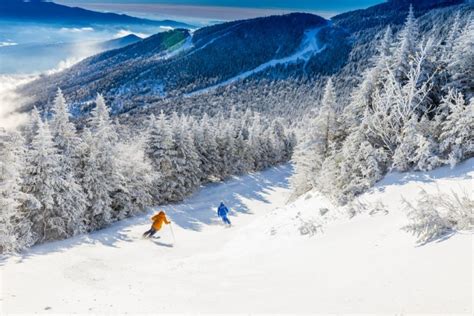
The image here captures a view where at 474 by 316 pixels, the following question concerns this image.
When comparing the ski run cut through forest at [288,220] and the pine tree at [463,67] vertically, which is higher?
the pine tree at [463,67]

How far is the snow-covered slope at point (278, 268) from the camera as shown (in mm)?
6977

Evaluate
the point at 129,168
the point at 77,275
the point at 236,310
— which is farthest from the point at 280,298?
the point at 129,168

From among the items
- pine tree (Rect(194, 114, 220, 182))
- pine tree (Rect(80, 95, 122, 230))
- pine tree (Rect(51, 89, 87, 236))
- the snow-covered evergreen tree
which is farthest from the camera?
pine tree (Rect(194, 114, 220, 182))

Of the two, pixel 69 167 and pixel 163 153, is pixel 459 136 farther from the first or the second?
pixel 163 153

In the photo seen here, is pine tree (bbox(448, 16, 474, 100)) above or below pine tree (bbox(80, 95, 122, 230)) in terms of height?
above

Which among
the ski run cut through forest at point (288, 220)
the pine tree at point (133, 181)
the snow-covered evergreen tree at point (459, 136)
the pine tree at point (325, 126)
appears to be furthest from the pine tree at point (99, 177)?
the snow-covered evergreen tree at point (459, 136)

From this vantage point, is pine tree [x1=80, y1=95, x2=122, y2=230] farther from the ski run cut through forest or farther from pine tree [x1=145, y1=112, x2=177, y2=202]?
pine tree [x1=145, y1=112, x2=177, y2=202]

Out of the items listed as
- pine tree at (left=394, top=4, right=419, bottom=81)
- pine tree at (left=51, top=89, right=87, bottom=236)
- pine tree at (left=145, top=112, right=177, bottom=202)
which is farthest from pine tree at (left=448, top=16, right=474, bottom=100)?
pine tree at (left=145, top=112, right=177, bottom=202)

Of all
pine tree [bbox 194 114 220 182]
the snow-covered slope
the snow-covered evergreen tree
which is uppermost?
the snow-covered evergreen tree

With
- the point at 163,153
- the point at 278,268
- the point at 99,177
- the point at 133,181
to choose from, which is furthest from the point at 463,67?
the point at 163,153

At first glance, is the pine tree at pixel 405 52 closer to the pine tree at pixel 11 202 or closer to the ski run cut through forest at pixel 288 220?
the ski run cut through forest at pixel 288 220

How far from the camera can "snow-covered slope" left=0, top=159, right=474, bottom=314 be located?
6.98 m

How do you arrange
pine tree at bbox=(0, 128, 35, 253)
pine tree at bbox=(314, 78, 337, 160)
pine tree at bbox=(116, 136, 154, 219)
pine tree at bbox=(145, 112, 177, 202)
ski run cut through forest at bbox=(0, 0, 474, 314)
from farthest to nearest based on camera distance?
1. pine tree at bbox=(145, 112, 177, 202)
2. pine tree at bbox=(314, 78, 337, 160)
3. pine tree at bbox=(116, 136, 154, 219)
4. pine tree at bbox=(0, 128, 35, 253)
5. ski run cut through forest at bbox=(0, 0, 474, 314)

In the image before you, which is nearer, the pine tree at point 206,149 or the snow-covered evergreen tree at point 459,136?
the snow-covered evergreen tree at point 459,136
